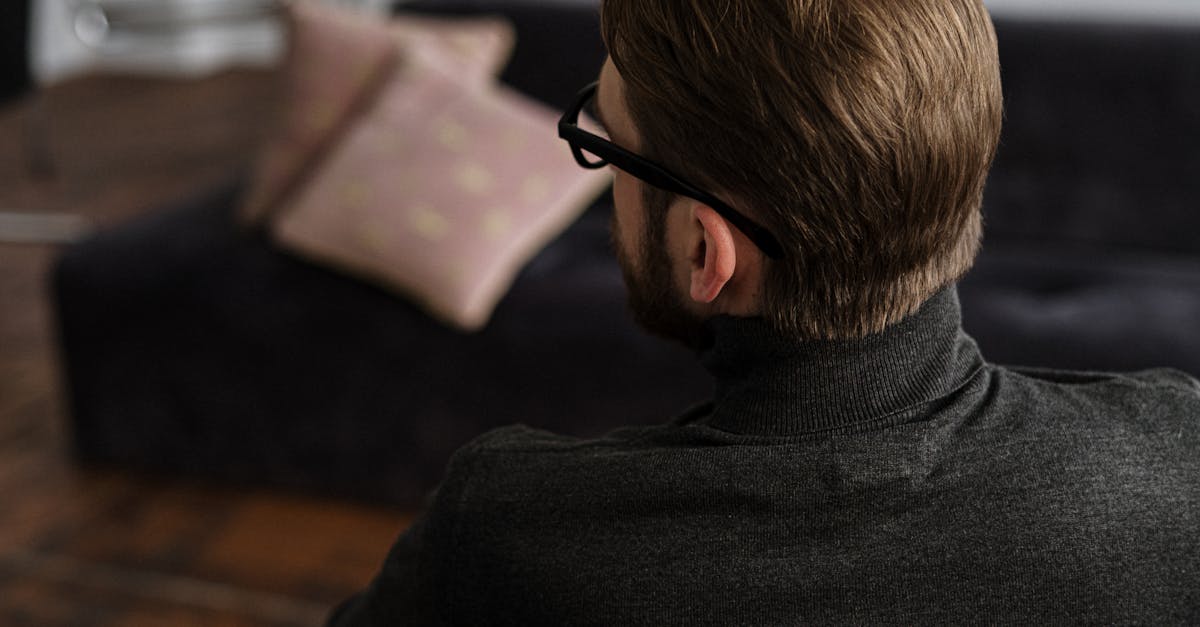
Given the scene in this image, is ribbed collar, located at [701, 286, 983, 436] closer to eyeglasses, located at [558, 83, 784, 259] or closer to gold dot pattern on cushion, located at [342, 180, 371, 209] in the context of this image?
eyeglasses, located at [558, 83, 784, 259]

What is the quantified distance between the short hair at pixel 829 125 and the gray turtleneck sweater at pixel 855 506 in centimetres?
5

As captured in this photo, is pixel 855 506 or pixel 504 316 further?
pixel 504 316

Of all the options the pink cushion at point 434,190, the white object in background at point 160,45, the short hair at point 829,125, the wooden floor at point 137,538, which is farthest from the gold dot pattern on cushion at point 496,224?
the white object in background at point 160,45

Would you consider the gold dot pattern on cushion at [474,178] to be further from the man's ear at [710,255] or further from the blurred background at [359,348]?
the man's ear at [710,255]

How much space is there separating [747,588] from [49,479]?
205 cm

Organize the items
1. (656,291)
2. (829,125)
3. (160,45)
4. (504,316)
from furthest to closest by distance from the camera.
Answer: (160,45) < (504,316) < (656,291) < (829,125)

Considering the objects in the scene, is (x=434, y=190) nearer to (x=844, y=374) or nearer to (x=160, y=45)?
(x=844, y=374)

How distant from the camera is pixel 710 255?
775 millimetres

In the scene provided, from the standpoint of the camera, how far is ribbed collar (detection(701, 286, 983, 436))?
777mm

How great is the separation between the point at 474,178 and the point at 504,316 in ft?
0.92

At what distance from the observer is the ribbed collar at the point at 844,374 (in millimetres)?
777

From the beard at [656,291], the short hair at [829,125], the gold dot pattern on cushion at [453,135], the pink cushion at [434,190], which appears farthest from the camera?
the gold dot pattern on cushion at [453,135]

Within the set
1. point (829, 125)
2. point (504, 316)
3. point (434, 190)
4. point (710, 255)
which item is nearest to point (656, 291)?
point (710, 255)

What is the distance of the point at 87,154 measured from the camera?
4.62 meters
